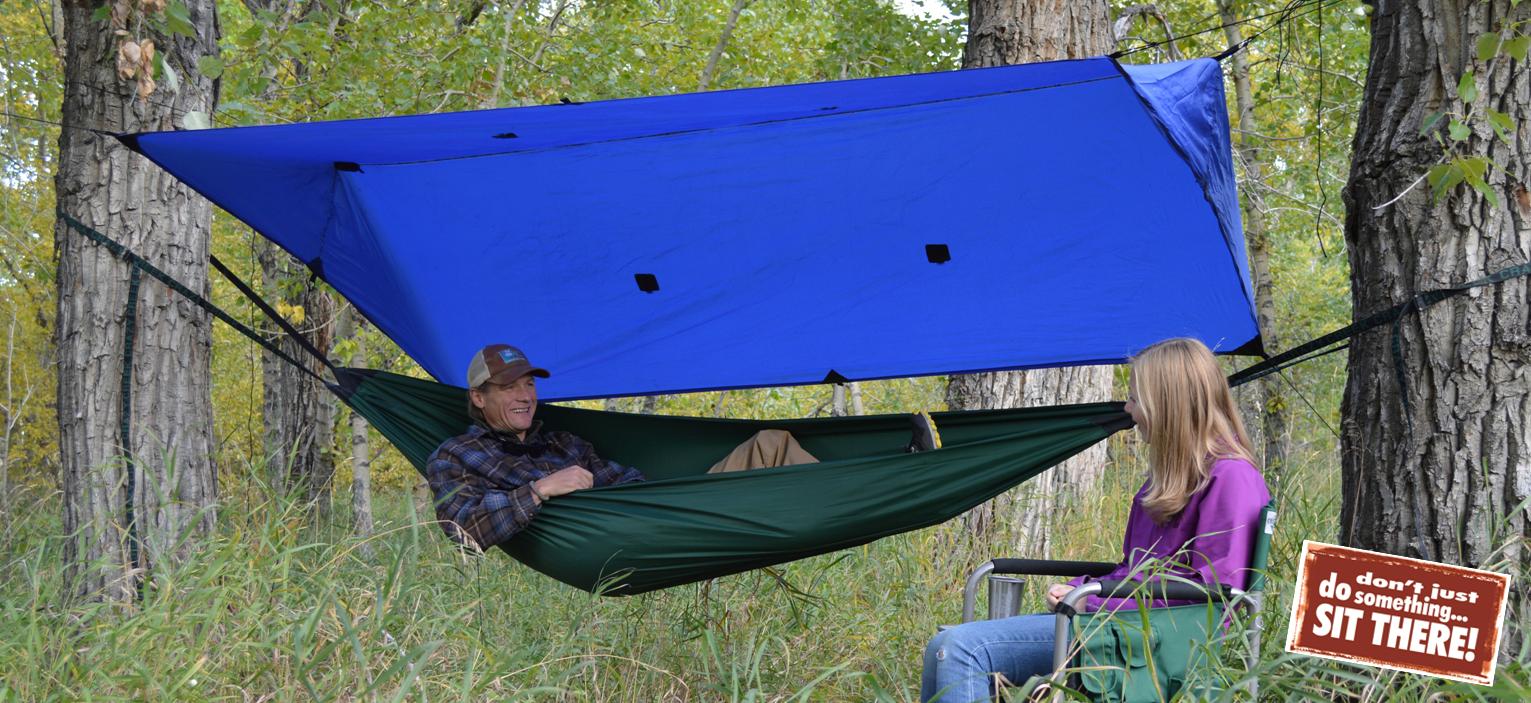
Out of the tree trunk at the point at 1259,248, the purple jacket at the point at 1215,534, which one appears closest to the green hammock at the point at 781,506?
the purple jacket at the point at 1215,534

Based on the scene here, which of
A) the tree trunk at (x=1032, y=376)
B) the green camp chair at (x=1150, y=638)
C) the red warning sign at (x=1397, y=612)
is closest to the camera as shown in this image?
the red warning sign at (x=1397, y=612)

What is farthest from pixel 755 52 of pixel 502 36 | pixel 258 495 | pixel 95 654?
pixel 95 654

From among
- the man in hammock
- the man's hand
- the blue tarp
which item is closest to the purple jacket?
the man in hammock

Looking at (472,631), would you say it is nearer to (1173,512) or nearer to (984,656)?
(984,656)

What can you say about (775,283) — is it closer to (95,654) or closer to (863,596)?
(863,596)

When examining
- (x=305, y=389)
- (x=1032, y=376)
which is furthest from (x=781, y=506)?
(x=305, y=389)

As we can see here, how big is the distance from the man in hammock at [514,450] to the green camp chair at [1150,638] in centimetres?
78

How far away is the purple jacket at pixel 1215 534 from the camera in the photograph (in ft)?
5.94

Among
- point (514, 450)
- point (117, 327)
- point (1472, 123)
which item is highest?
point (1472, 123)

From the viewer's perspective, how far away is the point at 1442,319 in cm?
188

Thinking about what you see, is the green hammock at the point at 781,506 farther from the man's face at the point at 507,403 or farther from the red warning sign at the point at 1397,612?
the red warning sign at the point at 1397,612

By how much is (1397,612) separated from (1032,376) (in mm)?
2214

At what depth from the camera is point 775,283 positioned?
3.04 m

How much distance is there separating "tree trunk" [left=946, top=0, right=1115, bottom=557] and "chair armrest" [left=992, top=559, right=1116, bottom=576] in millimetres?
1413
